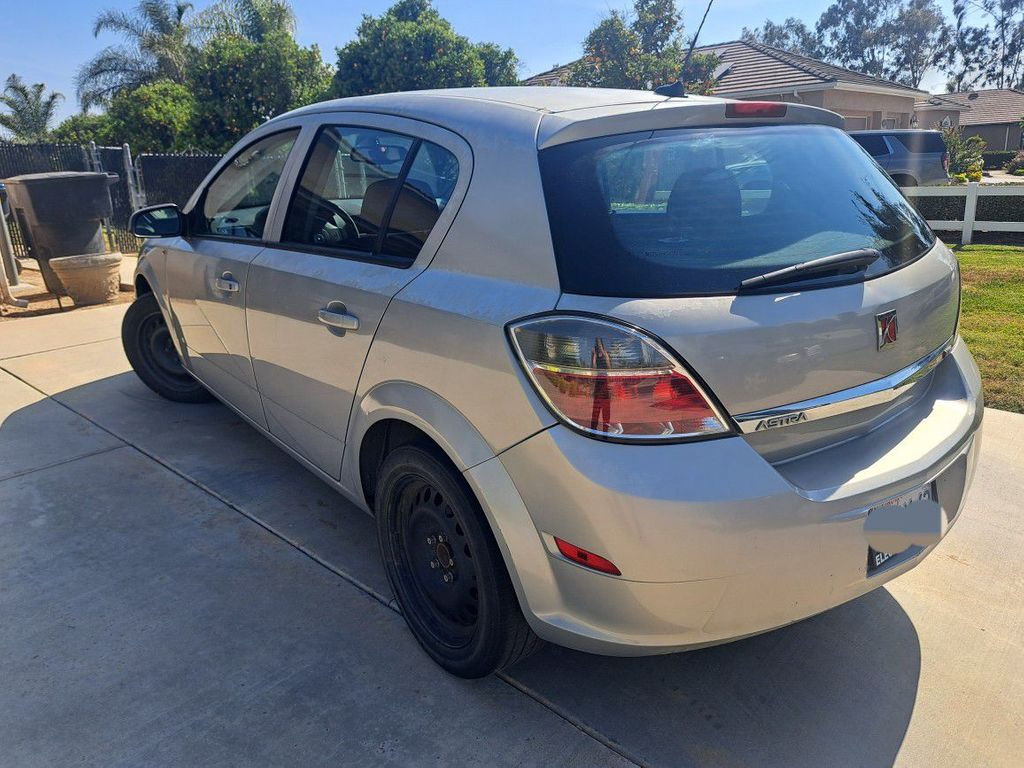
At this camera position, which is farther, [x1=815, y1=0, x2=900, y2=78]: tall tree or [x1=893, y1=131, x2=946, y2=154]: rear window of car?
[x1=815, y1=0, x2=900, y2=78]: tall tree

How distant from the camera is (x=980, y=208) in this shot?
1291cm

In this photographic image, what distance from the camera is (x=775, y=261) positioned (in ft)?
6.84

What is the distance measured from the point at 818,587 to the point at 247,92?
24574 mm

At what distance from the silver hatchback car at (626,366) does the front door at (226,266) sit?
22.9 inches

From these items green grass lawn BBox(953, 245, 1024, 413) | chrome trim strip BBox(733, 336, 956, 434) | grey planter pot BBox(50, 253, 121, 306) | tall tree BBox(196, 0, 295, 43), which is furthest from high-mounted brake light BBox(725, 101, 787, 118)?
tall tree BBox(196, 0, 295, 43)

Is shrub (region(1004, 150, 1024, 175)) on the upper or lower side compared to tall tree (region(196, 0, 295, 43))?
lower

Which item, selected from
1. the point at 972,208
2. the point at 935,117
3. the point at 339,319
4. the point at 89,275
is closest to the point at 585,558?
the point at 339,319

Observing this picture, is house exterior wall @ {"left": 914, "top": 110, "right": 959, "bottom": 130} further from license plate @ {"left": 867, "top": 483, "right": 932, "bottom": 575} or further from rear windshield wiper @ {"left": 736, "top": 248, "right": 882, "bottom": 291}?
license plate @ {"left": 867, "top": 483, "right": 932, "bottom": 575}

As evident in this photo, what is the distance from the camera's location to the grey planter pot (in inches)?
313

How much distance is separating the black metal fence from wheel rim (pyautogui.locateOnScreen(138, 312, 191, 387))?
30.2 ft

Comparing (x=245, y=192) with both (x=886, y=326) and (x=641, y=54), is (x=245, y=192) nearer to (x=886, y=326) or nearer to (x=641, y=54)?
(x=886, y=326)

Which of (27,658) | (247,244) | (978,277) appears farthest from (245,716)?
(978,277)

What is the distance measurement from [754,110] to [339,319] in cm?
Result: 152

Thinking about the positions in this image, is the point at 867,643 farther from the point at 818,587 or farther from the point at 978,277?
the point at 978,277
